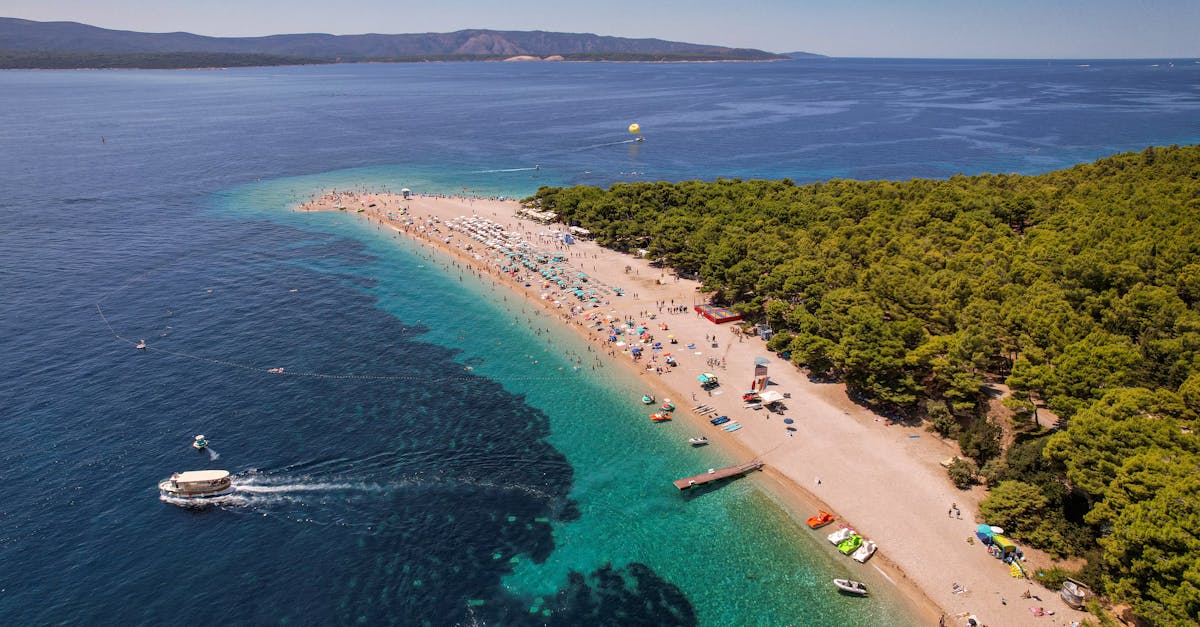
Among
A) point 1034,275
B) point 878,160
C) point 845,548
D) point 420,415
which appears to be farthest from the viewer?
point 878,160

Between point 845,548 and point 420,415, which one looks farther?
point 420,415

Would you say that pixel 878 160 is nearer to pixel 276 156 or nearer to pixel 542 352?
pixel 542 352

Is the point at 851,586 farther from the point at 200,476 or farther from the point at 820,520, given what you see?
the point at 200,476

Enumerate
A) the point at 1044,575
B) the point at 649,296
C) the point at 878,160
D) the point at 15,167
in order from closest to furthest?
1. the point at 1044,575
2. the point at 649,296
3. the point at 15,167
4. the point at 878,160

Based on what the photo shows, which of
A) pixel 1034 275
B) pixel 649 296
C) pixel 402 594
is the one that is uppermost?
pixel 1034 275

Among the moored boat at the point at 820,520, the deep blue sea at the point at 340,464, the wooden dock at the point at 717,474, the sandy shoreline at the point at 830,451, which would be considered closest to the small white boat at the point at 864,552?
the sandy shoreline at the point at 830,451

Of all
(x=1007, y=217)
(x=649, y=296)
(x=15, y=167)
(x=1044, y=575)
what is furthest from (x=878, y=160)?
(x=15, y=167)

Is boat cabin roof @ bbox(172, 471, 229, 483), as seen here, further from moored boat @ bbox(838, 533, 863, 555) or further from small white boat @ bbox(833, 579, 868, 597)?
moored boat @ bbox(838, 533, 863, 555)

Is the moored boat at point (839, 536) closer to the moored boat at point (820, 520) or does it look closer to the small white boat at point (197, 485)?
the moored boat at point (820, 520)
